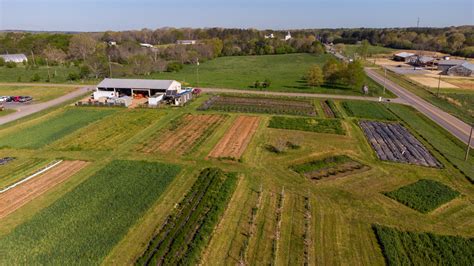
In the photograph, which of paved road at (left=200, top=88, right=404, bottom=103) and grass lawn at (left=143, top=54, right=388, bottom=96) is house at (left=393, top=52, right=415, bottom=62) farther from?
paved road at (left=200, top=88, right=404, bottom=103)

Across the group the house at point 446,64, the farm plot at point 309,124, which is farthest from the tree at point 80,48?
the house at point 446,64

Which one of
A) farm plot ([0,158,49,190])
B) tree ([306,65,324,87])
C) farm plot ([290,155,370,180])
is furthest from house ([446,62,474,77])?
farm plot ([0,158,49,190])

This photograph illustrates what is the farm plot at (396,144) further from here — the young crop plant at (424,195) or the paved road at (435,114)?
the paved road at (435,114)

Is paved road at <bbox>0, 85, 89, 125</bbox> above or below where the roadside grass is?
above

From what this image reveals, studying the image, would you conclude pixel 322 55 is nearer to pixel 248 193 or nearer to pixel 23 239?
pixel 248 193

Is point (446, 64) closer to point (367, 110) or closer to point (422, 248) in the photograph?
point (367, 110)

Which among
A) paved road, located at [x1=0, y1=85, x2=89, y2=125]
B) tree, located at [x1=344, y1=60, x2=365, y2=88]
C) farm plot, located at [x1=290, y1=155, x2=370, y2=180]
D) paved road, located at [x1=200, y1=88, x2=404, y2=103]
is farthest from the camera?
tree, located at [x1=344, y1=60, x2=365, y2=88]
